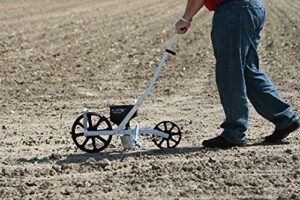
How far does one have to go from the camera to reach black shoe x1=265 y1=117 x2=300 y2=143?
7789 millimetres

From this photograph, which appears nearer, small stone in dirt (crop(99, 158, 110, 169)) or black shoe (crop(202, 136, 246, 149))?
small stone in dirt (crop(99, 158, 110, 169))

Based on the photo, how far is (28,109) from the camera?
10484 mm

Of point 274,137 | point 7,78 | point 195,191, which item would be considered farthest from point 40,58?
point 195,191

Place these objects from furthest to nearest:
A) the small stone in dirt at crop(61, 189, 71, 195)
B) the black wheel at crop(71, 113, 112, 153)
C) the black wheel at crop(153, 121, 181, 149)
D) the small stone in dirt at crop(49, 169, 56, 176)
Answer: the black wheel at crop(153, 121, 181, 149), the black wheel at crop(71, 113, 112, 153), the small stone in dirt at crop(49, 169, 56, 176), the small stone in dirt at crop(61, 189, 71, 195)

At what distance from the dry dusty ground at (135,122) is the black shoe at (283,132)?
0.27 ft

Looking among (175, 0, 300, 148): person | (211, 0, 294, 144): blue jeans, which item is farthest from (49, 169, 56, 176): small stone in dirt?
(211, 0, 294, 144): blue jeans

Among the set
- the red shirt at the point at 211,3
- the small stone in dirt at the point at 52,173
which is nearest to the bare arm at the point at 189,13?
the red shirt at the point at 211,3

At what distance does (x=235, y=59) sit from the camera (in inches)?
294

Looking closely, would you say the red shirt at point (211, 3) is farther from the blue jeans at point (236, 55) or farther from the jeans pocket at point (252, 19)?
the jeans pocket at point (252, 19)

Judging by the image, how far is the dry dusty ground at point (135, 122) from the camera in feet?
21.1

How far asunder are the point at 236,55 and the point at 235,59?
3 cm

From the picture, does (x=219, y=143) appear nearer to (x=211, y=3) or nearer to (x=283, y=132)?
(x=283, y=132)

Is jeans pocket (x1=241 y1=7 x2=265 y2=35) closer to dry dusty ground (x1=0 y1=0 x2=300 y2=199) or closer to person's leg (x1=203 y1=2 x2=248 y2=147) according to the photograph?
person's leg (x1=203 y1=2 x2=248 y2=147)

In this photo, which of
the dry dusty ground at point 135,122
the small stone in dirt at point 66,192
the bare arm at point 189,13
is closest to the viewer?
the small stone in dirt at point 66,192
